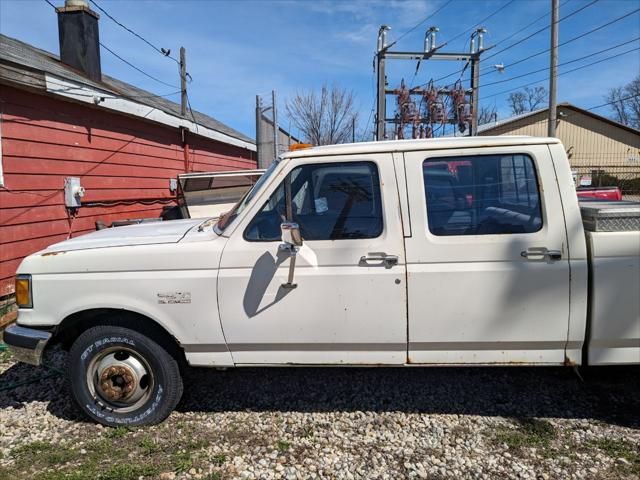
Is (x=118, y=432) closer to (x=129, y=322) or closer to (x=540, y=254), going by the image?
(x=129, y=322)

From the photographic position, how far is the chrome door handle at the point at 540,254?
113 inches

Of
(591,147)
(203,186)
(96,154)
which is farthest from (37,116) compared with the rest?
(591,147)

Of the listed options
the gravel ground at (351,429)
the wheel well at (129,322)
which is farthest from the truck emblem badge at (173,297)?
the gravel ground at (351,429)

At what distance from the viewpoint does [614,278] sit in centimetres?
284

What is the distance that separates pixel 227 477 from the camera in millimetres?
2740

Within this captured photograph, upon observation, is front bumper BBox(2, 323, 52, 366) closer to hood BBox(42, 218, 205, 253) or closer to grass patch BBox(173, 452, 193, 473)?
hood BBox(42, 218, 205, 253)

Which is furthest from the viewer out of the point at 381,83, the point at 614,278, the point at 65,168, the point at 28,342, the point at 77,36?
the point at 381,83

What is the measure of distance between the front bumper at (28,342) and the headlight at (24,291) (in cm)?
19

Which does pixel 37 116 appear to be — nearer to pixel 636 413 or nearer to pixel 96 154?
pixel 96 154

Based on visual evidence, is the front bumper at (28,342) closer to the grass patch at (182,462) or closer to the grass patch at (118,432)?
the grass patch at (118,432)

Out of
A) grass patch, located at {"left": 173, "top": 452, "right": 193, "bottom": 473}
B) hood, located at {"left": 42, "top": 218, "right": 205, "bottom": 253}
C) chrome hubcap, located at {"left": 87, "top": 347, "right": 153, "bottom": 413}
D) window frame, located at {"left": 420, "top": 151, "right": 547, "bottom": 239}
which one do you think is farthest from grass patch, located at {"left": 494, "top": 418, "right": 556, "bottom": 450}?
hood, located at {"left": 42, "top": 218, "right": 205, "bottom": 253}

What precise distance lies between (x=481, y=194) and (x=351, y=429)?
72.3 inches

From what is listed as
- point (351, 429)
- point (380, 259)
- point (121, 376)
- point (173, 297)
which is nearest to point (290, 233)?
point (380, 259)

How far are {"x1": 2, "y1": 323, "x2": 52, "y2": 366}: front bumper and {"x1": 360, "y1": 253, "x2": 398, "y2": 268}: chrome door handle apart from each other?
224cm
